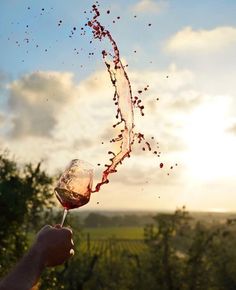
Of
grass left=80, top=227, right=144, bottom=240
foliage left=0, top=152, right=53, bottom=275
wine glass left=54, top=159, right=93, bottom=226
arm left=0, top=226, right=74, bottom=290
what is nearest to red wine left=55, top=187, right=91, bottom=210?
wine glass left=54, top=159, right=93, bottom=226

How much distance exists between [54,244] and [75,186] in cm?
84

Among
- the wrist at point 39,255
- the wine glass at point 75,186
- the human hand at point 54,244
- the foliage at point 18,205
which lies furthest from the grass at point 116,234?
the wrist at point 39,255

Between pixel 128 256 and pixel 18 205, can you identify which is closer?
pixel 18 205

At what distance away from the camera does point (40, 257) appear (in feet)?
11.2

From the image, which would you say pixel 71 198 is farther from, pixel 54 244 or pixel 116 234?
pixel 116 234

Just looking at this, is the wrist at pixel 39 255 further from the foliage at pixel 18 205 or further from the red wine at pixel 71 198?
the foliage at pixel 18 205

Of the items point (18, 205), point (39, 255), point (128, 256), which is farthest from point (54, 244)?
point (128, 256)

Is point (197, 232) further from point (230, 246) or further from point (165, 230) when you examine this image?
point (230, 246)

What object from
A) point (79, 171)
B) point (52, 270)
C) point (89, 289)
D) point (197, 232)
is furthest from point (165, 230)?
point (79, 171)

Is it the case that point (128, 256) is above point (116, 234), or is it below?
below

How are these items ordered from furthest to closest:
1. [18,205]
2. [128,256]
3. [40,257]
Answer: [128,256] → [18,205] → [40,257]

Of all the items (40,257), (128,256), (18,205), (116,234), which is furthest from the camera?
(116,234)

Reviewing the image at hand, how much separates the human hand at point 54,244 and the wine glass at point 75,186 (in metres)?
0.67

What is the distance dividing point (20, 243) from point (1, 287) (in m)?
20.7
